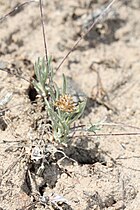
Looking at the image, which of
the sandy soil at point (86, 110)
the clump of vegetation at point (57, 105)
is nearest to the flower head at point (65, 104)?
the clump of vegetation at point (57, 105)

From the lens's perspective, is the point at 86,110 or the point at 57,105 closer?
the point at 57,105

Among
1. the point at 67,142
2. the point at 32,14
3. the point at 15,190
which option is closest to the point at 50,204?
the point at 15,190

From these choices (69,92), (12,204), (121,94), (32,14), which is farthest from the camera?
(32,14)

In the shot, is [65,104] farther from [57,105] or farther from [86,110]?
[86,110]

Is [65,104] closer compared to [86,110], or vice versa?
[65,104]

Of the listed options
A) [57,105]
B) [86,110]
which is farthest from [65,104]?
[86,110]

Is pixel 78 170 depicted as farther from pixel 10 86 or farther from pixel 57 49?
pixel 57 49
